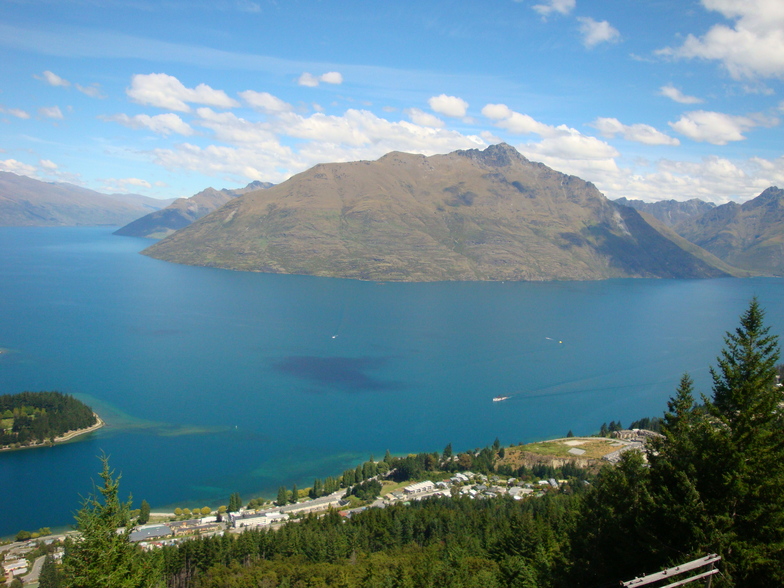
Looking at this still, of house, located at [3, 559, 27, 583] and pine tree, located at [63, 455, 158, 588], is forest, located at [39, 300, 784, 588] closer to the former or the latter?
pine tree, located at [63, 455, 158, 588]

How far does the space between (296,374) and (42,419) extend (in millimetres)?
31667

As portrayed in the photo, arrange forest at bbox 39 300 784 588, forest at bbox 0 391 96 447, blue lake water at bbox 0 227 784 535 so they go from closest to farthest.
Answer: forest at bbox 39 300 784 588
blue lake water at bbox 0 227 784 535
forest at bbox 0 391 96 447

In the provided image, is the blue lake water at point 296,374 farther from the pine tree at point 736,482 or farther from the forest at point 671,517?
the pine tree at point 736,482

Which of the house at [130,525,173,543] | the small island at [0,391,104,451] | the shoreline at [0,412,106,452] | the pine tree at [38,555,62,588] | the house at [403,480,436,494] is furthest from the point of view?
the small island at [0,391,104,451]

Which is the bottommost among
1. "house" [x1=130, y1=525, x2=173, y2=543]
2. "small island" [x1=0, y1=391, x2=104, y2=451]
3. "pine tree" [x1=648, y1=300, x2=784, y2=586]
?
"house" [x1=130, y1=525, x2=173, y2=543]

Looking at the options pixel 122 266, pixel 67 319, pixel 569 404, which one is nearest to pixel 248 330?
pixel 67 319

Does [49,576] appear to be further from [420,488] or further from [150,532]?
[420,488]

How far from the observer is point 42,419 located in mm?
58531

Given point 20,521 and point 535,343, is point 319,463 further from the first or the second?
point 535,343

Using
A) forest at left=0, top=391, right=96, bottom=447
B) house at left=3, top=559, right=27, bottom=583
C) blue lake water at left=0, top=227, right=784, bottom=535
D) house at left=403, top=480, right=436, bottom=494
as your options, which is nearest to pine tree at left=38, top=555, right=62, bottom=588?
house at left=3, top=559, right=27, bottom=583

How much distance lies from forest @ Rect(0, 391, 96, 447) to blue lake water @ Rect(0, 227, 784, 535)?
7.64ft

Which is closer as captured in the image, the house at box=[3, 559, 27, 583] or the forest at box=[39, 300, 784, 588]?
the forest at box=[39, 300, 784, 588]

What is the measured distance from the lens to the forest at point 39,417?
57409 mm

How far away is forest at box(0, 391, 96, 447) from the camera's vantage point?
188 feet
